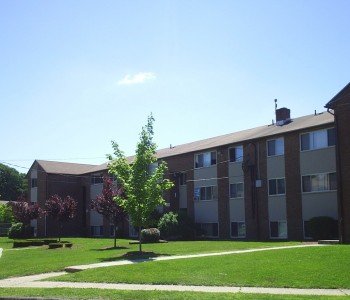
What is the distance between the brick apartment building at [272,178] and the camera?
27.2 meters

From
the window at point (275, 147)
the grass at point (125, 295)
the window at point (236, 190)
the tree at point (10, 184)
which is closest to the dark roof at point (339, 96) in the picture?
the window at point (275, 147)

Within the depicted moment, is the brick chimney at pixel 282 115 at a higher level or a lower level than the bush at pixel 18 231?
higher

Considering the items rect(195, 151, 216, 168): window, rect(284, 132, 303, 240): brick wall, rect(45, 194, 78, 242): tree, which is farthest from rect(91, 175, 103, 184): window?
rect(284, 132, 303, 240): brick wall

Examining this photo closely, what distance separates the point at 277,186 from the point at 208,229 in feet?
26.0

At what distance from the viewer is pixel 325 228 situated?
94.9 ft

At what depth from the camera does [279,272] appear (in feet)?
45.9

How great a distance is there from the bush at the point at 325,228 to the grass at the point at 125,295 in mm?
18850

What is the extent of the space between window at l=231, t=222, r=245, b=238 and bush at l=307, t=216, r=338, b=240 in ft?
23.9

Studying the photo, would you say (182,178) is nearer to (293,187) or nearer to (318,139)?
(293,187)

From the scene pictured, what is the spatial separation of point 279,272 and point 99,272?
5540mm

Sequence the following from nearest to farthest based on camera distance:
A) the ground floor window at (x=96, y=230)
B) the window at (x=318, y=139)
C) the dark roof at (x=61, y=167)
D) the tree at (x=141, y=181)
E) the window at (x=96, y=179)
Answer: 1. the tree at (x=141, y=181)
2. the window at (x=318, y=139)
3. the ground floor window at (x=96, y=230)
4. the window at (x=96, y=179)
5. the dark roof at (x=61, y=167)

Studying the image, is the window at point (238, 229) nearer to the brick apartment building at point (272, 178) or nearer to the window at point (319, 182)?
the brick apartment building at point (272, 178)

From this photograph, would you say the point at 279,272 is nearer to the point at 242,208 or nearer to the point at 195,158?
the point at 242,208

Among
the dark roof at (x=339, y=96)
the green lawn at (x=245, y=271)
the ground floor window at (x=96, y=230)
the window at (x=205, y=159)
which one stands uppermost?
the dark roof at (x=339, y=96)
